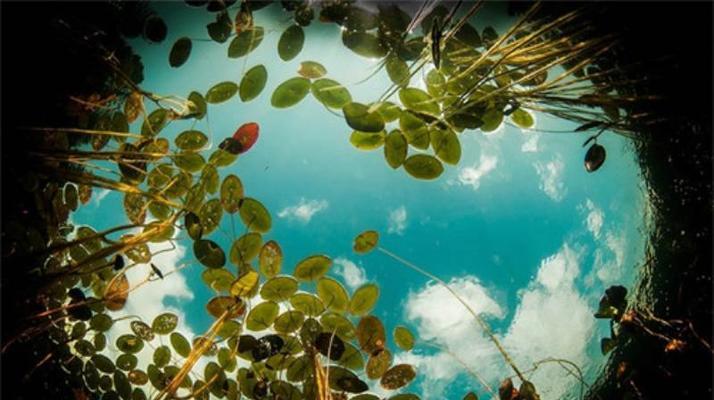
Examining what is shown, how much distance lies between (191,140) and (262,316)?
2.36 feet

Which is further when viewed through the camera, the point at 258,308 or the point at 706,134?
the point at 258,308

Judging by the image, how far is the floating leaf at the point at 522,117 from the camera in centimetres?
134

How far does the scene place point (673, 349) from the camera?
1.38 meters

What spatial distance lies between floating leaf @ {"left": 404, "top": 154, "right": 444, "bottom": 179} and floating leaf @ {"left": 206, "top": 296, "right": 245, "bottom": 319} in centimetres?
85

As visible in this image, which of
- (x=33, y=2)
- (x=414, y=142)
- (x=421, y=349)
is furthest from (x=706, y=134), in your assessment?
(x=421, y=349)

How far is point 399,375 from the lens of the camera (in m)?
1.41

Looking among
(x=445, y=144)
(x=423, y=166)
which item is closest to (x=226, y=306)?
(x=423, y=166)

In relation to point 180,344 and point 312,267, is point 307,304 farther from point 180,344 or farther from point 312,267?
point 180,344

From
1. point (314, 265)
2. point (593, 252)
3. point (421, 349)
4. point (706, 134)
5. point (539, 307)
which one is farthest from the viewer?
point (539, 307)

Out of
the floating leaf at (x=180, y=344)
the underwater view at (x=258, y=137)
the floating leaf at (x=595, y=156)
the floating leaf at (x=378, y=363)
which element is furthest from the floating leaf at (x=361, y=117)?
the floating leaf at (x=180, y=344)

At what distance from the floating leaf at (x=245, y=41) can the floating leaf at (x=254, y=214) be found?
532mm

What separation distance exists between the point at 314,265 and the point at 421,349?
2.26m

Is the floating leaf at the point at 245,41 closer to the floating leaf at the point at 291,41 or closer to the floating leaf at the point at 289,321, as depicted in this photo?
the floating leaf at the point at 291,41

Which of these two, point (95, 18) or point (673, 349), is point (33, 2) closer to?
point (95, 18)
